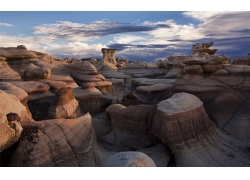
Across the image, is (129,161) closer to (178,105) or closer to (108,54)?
Answer: (178,105)

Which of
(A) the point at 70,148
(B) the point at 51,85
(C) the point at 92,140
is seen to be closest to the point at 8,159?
(A) the point at 70,148

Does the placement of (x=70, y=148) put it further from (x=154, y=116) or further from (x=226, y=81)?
(x=226, y=81)

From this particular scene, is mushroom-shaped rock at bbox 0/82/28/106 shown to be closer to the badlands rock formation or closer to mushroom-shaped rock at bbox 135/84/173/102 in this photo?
the badlands rock formation

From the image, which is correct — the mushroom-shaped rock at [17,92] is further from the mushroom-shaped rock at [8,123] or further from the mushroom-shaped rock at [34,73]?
the mushroom-shaped rock at [34,73]

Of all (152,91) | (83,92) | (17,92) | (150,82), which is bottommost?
(150,82)

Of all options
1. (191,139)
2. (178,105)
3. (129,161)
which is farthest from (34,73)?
(129,161)

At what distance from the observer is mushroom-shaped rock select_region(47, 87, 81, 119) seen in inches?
257

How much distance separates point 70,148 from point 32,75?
572 centimetres

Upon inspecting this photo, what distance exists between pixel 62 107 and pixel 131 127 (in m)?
2.45

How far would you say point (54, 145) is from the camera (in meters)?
4.16

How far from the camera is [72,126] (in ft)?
15.9

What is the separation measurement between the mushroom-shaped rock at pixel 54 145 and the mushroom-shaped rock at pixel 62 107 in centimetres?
169

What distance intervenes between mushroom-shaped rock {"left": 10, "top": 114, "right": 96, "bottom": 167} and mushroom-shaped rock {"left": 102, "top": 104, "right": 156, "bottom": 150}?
1.89m

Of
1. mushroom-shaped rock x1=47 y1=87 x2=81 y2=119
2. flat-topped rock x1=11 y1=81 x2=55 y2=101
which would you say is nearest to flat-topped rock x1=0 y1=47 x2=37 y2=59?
flat-topped rock x1=11 y1=81 x2=55 y2=101
